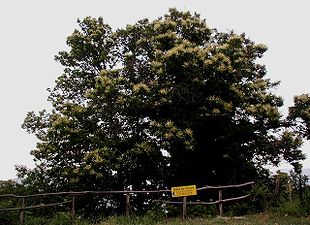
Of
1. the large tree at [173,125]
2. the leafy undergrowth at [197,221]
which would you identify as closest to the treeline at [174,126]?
the large tree at [173,125]

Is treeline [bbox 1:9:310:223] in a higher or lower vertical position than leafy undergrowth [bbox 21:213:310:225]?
higher

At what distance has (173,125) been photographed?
20625 millimetres

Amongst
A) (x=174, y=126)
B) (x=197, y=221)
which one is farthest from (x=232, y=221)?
(x=174, y=126)

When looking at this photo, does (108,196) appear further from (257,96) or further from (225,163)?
(257,96)

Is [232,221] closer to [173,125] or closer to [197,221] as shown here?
[197,221]

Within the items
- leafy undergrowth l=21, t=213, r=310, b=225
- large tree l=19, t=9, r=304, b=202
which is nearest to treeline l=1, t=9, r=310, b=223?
large tree l=19, t=9, r=304, b=202

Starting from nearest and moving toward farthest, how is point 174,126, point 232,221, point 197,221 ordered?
point 232,221 < point 197,221 < point 174,126

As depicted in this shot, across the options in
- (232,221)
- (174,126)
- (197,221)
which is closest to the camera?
(232,221)

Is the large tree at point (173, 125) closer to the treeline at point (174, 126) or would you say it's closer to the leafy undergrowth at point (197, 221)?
the treeline at point (174, 126)

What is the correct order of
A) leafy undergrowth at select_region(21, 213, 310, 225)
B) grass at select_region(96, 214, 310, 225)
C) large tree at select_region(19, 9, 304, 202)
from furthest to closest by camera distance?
large tree at select_region(19, 9, 304, 202), leafy undergrowth at select_region(21, 213, 310, 225), grass at select_region(96, 214, 310, 225)

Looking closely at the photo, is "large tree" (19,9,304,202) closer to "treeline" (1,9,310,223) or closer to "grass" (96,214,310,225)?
"treeline" (1,9,310,223)

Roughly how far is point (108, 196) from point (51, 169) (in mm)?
4287

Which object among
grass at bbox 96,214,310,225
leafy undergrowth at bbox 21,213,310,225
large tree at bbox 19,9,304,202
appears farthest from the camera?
large tree at bbox 19,9,304,202

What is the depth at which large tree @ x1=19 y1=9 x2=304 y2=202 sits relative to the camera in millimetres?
21109
